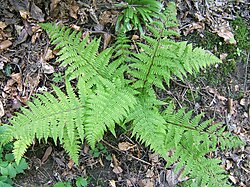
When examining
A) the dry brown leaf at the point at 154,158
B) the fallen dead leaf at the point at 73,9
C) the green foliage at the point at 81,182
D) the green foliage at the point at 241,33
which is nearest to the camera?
the green foliage at the point at 81,182

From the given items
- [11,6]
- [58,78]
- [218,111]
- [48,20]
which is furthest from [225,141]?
[11,6]

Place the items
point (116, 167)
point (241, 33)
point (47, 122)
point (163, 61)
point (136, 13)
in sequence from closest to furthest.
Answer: point (47, 122)
point (163, 61)
point (116, 167)
point (136, 13)
point (241, 33)

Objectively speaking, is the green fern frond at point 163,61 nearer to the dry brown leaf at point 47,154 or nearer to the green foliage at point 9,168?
the dry brown leaf at point 47,154

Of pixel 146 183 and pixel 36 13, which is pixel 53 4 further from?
pixel 146 183

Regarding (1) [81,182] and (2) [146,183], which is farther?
(2) [146,183]

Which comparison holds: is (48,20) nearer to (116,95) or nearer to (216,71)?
(116,95)

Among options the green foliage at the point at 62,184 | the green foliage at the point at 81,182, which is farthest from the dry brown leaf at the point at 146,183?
the green foliage at the point at 62,184

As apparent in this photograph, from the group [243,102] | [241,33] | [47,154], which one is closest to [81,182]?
[47,154]
